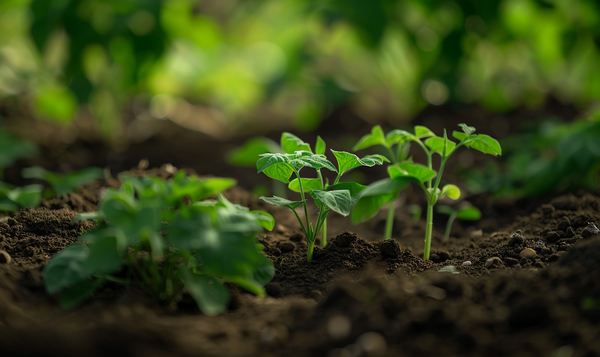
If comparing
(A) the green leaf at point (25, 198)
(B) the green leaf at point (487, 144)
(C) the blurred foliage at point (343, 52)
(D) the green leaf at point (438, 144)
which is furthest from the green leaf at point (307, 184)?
(C) the blurred foliage at point (343, 52)

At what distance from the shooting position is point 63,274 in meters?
1.09

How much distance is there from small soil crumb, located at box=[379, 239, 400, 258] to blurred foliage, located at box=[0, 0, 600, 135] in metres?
1.92

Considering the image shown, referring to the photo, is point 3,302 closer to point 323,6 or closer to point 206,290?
point 206,290

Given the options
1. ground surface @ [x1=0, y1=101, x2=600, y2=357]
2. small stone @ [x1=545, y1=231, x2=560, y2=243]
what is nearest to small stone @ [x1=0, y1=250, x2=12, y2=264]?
ground surface @ [x1=0, y1=101, x2=600, y2=357]

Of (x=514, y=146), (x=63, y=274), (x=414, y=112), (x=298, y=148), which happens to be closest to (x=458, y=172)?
(x=514, y=146)

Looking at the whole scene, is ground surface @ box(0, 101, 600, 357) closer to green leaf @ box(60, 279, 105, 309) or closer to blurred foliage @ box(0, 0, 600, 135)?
green leaf @ box(60, 279, 105, 309)

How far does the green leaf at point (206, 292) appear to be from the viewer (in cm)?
102

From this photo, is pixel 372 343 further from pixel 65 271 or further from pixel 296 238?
pixel 296 238

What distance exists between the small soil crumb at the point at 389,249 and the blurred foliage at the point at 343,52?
1920mm

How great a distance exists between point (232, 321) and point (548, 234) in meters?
1.09

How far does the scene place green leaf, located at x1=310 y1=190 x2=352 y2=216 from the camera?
1.21 metres

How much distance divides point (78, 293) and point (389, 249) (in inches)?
34.5

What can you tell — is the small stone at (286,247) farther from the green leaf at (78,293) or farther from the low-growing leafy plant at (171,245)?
the green leaf at (78,293)

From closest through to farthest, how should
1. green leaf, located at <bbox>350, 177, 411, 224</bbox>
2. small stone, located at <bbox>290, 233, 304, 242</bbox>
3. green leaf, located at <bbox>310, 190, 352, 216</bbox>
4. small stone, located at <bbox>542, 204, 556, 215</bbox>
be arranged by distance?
green leaf, located at <bbox>310, 190, 352, 216</bbox> < green leaf, located at <bbox>350, 177, 411, 224</bbox> < small stone, located at <bbox>290, 233, 304, 242</bbox> < small stone, located at <bbox>542, 204, 556, 215</bbox>
